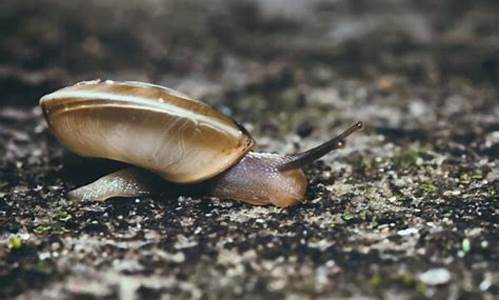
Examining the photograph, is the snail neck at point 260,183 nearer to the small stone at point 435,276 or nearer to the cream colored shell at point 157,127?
the cream colored shell at point 157,127

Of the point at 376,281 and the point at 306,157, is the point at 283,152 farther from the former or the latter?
the point at 376,281

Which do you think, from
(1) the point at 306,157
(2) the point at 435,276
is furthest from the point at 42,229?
(2) the point at 435,276

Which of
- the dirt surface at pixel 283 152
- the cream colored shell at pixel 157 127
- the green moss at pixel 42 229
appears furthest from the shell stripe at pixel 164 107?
the green moss at pixel 42 229

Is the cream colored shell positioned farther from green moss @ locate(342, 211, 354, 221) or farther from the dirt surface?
green moss @ locate(342, 211, 354, 221)

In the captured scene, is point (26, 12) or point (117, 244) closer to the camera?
point (117, 244)

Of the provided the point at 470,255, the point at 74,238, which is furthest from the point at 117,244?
the point at 470,255

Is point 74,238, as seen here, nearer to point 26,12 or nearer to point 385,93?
point 385,93
